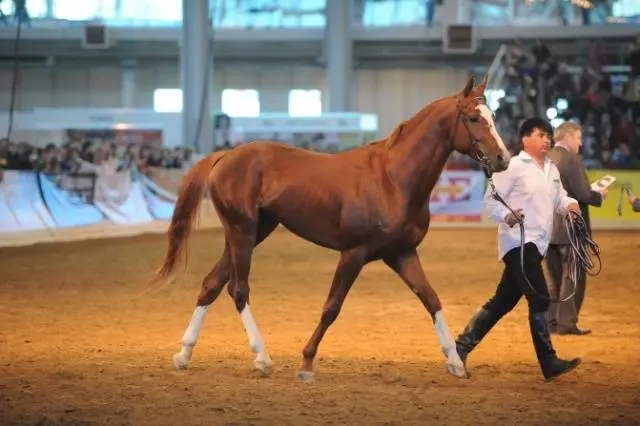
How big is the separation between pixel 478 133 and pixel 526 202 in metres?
0.63

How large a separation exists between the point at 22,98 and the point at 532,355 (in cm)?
4231

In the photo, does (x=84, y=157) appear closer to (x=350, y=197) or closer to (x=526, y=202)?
(x=350, y=197)

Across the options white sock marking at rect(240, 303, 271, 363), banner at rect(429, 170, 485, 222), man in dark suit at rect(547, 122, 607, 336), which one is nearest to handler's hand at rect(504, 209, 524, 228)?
white sock marking at rect(240, 303, 271, 363)

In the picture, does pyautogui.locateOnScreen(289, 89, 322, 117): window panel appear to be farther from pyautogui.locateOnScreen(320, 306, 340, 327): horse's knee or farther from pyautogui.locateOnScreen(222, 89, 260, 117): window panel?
pyautogui.locateOnScreen(320, 306, 340, 327): horse's knee

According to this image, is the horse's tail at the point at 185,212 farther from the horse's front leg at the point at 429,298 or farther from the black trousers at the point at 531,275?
the black trousers at the point at 531,275

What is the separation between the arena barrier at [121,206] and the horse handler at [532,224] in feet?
44.0

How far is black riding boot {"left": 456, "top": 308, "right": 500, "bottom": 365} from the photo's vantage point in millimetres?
8148

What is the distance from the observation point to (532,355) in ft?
29.5

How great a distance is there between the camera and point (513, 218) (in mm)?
7535

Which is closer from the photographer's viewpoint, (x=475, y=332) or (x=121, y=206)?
(x=475, y=332)

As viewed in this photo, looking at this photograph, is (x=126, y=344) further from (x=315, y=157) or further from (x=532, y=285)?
(x=532, y=285)

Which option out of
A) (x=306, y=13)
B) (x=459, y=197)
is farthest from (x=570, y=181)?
(x=306, y=13)

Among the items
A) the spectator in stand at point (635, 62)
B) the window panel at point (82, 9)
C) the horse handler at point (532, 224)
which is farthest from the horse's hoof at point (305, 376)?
the window panel at point (82, 9)

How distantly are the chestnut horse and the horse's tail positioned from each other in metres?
0.05
